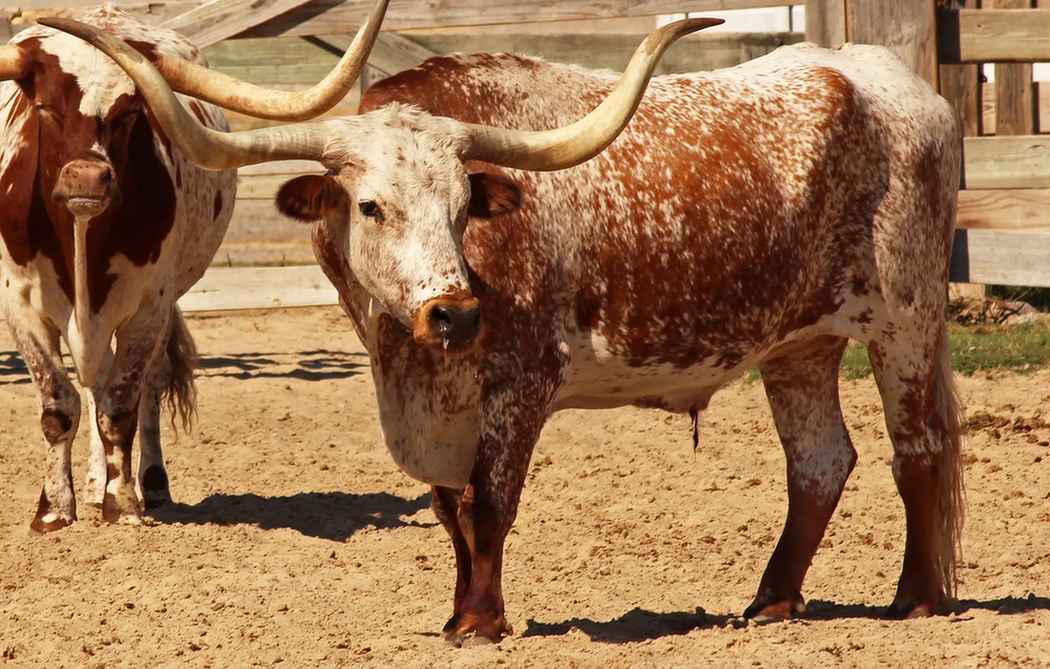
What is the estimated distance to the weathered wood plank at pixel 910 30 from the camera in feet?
33.4

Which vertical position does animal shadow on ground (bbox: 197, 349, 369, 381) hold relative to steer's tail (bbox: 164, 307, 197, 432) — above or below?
below

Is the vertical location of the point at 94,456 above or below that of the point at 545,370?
below

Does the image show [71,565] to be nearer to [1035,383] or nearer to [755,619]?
[755,619]

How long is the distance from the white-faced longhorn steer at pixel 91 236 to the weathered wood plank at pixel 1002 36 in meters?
4.61

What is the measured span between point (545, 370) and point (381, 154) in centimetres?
82

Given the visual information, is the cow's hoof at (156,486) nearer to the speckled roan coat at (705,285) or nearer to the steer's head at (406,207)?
the speckled roan coat at (705,285)

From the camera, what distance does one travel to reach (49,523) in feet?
23.6

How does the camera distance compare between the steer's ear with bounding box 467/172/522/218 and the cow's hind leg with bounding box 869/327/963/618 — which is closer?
the steer's ear with bounding box 467/172/522/218

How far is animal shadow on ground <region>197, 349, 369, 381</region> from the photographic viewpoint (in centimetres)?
1074

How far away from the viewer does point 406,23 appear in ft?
37.3

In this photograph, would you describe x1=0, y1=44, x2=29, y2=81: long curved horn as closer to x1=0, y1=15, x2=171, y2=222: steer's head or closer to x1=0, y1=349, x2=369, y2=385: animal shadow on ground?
x1=0, y1=15, x2=171, y2=222: steer's head

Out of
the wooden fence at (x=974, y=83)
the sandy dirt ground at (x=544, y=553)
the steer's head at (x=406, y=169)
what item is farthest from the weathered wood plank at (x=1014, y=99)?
the steer's head at (x=406, y=169)

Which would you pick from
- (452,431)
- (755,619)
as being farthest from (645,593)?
(452,431)

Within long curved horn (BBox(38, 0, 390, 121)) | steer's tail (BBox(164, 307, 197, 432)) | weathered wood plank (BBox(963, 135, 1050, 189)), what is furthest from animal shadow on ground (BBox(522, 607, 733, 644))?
weathered wood plank (BBox(963, 135, 1050, 189))
